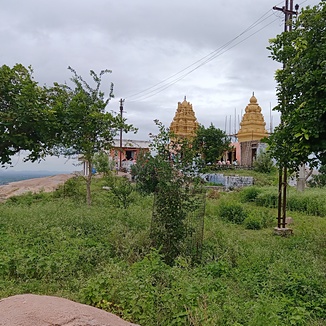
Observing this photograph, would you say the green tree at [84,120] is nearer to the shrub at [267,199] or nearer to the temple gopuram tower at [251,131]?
the shrub at [267,199]

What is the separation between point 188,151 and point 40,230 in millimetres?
2956

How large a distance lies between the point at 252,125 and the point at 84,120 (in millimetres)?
24402

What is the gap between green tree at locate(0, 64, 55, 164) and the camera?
7867 mm

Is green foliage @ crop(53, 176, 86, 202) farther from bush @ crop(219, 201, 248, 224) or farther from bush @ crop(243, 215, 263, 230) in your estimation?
bush @ crop(243, 215, 263, 230)

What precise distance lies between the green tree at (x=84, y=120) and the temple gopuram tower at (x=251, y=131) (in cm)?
2158

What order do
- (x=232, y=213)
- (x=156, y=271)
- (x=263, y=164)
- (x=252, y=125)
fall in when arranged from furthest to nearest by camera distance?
1. (x=252, y=125)
2. (x=263, y=164)
3. (x=232, y=213)
4. (x=156, y=271)

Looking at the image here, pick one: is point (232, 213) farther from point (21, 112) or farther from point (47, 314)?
point (47, 314)

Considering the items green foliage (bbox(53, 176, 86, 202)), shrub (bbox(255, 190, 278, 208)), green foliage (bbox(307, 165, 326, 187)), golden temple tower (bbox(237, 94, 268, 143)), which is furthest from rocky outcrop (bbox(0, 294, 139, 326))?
golden temple tower (bbox(237, 94, 268, 143))

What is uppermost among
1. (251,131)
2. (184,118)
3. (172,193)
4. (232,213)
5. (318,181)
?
(184,118)

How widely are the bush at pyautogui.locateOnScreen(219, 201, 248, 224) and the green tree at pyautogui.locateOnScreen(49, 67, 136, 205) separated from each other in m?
3.50

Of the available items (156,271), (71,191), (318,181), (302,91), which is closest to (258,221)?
(302,91)

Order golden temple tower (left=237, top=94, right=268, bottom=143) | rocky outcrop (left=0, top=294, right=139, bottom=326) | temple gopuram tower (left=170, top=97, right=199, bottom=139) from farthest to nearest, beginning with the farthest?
temple gopuram tower (left=170, top=97, right=199, bottom=139) < golden temple tower (left=237, top=94, right=268, bottom=143) < rocky outcrop (left=0, top=294, right=139, bottom=326)

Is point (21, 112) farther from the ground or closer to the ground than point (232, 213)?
farther from the ground

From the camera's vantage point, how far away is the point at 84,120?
977 cm
